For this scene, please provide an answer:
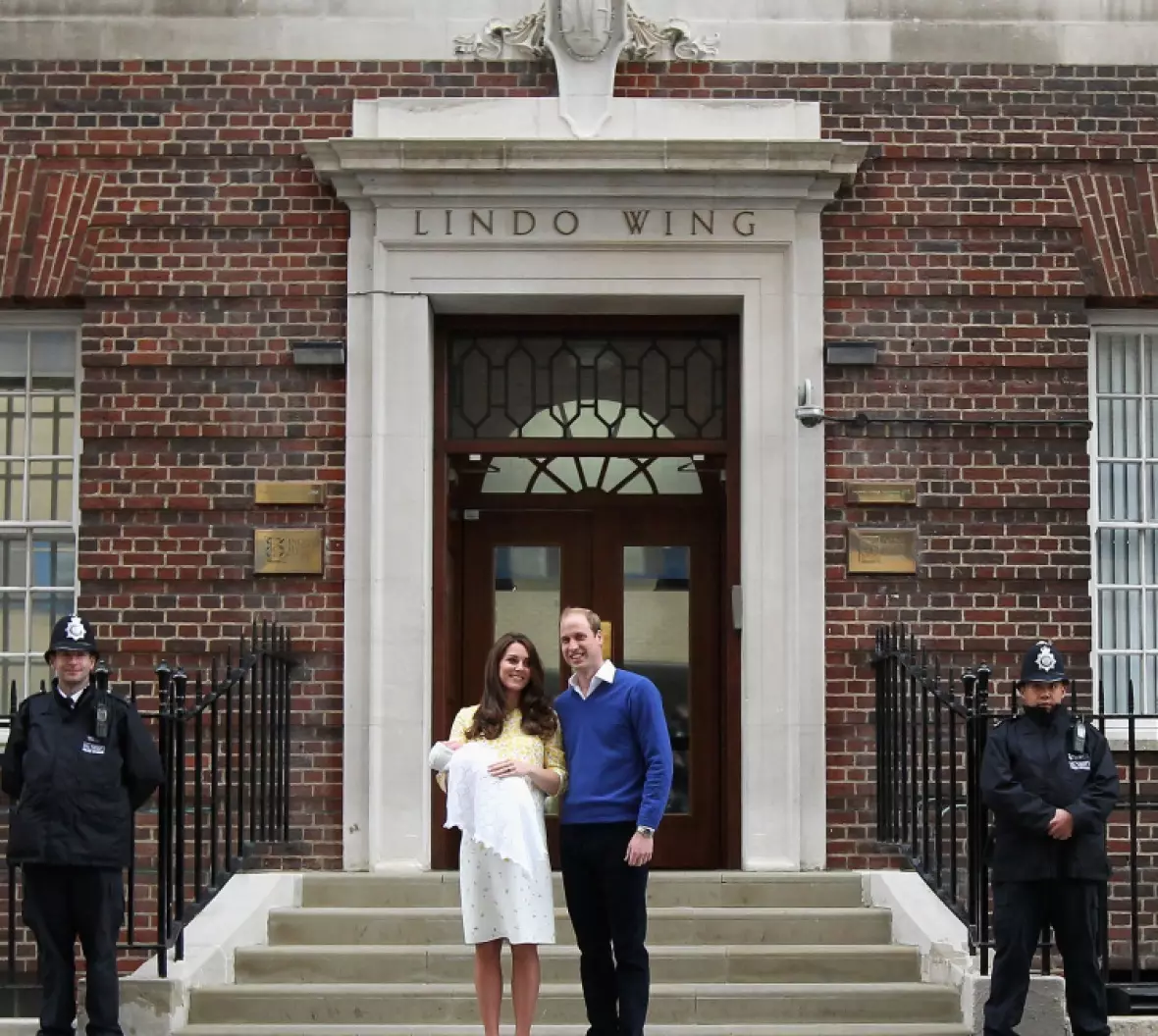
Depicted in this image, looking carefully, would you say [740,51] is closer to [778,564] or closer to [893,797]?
[778,564]

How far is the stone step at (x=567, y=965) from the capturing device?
31.2ft

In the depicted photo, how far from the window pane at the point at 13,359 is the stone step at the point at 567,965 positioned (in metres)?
3.81

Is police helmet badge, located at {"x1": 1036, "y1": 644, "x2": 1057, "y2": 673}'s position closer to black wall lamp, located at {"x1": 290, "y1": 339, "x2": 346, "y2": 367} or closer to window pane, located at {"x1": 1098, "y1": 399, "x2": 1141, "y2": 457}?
window pane, located at {"x1": 1098, "y1": 399, "x2": 1141, "y2": 457}

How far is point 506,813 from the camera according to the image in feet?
26.0

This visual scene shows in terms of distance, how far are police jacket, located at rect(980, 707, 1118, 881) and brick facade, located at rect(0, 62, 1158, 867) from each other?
2.79 meters

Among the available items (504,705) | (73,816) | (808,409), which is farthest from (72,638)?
(808,409)

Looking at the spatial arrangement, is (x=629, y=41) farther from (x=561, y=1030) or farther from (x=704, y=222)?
(x=561, y=1030)

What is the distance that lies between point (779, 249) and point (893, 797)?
9.83ft

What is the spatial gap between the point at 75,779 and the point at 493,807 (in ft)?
5.35

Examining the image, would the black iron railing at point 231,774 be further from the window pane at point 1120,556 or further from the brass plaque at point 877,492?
the window pane at point 1120,556

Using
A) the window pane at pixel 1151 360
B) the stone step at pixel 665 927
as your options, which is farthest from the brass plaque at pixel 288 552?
the window pane at pixel 1151 360

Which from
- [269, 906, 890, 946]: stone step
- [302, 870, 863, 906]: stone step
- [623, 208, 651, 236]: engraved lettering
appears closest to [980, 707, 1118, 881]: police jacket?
[269, 906, 890, 946]: stone step

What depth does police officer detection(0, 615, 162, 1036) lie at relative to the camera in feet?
26.5

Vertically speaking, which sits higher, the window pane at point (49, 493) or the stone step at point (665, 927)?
the window pane at point (49, 493)
